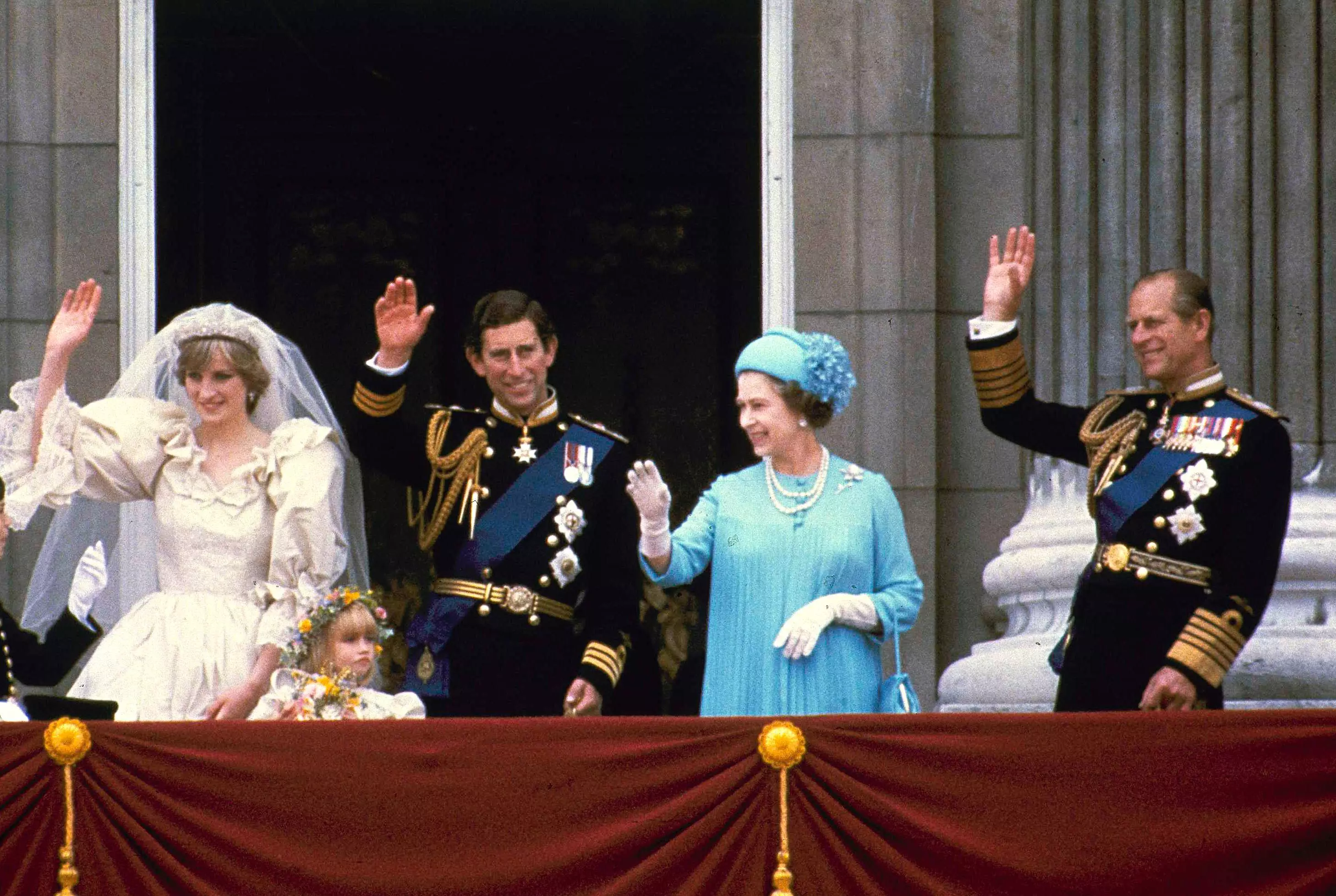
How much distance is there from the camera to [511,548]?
19.8 ft

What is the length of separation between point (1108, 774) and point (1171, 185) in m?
2.86

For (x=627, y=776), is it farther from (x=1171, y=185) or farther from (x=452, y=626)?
(x=1171, y=185)

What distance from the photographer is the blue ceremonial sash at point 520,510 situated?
6.05 metres

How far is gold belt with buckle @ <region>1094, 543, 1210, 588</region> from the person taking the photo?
562cm

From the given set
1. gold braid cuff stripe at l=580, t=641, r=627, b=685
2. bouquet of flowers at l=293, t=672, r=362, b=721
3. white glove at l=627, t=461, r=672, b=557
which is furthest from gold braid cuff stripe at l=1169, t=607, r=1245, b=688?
bouquet of flowers at l=293, t=672, r=362, b=721

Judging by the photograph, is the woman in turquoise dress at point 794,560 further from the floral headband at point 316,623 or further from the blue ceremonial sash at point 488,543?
the floral headband at point 316,623

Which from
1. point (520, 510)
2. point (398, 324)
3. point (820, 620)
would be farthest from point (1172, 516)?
point (398, 324)

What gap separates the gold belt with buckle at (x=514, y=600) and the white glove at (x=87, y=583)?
97 cm

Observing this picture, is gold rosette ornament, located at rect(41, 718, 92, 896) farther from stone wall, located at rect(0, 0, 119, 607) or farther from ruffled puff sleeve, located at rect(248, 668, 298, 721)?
stone wall, located at rect(0, 0, 119, 607)

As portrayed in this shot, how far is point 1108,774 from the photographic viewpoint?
494 centimetres

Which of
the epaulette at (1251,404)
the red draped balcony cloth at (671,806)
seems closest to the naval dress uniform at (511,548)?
the red draped balcony cloth at (671,806)

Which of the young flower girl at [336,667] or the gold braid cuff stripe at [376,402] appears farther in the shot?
the gold braid cuff stripe at [376,402]

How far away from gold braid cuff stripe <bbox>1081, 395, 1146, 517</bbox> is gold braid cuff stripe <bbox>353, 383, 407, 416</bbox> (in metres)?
1.68

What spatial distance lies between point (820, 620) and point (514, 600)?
0.81m
